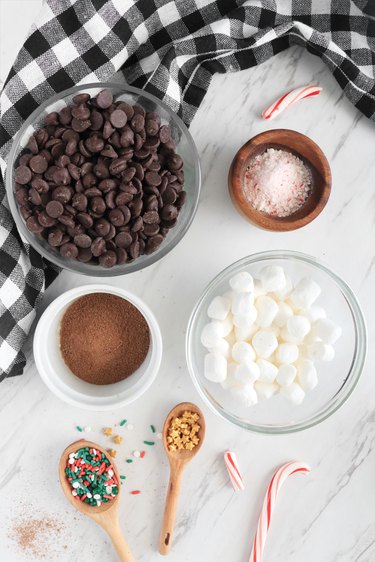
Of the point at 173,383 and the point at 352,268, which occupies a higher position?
the point at 352,268

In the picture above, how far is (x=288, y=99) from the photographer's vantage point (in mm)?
1526

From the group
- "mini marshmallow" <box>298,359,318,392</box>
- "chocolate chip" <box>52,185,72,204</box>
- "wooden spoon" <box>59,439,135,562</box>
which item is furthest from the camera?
"wooden spoon" <box>59,439,135,562</box>

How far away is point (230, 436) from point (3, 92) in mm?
947

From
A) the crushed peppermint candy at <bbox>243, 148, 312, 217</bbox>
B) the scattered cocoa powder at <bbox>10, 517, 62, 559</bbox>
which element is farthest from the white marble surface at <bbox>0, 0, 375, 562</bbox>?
the crushed peppermint candy at <bbox>243, 148, 312, 217</bbox>

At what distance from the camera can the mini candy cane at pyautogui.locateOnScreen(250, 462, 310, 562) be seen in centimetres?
156

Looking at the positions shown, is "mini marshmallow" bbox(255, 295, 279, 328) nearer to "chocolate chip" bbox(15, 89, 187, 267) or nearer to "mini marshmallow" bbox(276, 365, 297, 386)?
"mini marshmallow" bbox(276, 365, 297, 386)

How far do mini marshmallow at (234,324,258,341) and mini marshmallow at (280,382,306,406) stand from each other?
0.13 meters

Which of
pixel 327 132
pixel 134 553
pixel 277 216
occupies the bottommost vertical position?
pixel 134 553

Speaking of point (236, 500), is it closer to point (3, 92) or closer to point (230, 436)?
point (230, 436)

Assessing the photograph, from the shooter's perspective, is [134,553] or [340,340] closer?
[340,340]

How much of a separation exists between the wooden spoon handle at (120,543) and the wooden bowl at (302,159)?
0.78 meters

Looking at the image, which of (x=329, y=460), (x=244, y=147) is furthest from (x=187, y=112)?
(x=329, y=460)

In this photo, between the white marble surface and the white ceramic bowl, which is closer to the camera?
the white ceramic bowl

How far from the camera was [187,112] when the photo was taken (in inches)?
60.6
